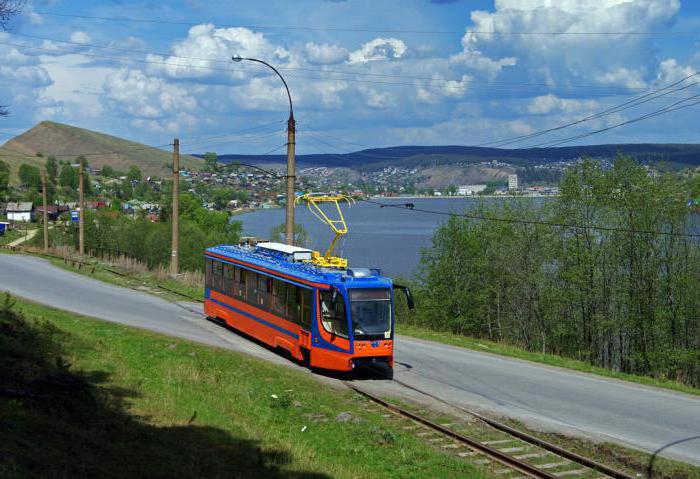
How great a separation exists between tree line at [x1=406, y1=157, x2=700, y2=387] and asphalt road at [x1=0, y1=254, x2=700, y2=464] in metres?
14.3

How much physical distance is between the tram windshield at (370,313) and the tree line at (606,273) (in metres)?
19.3

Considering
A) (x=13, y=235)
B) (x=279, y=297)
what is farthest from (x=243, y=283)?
(x=13, y=235)

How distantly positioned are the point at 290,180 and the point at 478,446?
16.6 metres

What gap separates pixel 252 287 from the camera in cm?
2503

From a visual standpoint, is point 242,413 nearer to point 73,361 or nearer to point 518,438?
point 73,361

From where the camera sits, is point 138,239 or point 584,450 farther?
point 138,239

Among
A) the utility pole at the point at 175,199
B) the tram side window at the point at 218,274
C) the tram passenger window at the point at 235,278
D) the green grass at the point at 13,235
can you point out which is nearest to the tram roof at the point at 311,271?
the tram passenger window at the point at 235,278

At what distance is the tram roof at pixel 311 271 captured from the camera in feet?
66.0

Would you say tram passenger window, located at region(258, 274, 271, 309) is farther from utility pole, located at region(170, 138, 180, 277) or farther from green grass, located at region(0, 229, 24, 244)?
green grass, located at region(0, 229, 24, 244)

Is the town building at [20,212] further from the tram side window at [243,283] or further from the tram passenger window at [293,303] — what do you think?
the tram passenger window at [293,303]

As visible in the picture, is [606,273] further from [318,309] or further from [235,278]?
[318,309]

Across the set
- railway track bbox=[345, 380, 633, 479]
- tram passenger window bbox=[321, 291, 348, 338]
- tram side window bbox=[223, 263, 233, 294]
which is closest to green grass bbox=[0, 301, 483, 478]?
railway track bbox=[345, 380, 633, 479]

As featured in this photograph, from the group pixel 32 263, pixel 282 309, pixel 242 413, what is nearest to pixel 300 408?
pixel 242 413

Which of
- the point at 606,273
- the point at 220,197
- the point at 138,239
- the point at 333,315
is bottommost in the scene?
the point at 138,239
